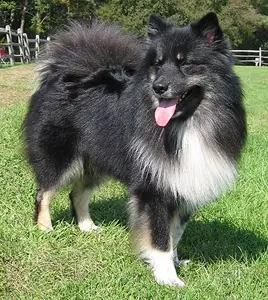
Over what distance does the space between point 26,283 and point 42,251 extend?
1.61 feet

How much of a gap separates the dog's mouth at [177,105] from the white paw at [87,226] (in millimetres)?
1649

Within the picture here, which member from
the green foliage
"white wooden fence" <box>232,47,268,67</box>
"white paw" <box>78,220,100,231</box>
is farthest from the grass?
"white wooden fence" <box>232,47,268,67</box>

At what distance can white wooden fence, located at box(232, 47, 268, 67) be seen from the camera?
44.7 m

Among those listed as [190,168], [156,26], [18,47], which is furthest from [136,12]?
[190,168]

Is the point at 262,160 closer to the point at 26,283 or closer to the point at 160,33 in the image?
the point at 160,33

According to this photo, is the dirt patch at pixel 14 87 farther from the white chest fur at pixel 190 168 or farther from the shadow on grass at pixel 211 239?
the white chest fur at pixel 190 168

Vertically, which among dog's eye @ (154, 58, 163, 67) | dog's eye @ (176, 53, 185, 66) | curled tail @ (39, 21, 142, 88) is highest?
dog's eye @ (176, 53, 185, 66)

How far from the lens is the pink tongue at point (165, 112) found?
10.9ft

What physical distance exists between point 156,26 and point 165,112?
2.50ft

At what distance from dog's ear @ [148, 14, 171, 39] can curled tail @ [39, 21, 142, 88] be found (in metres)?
0.52

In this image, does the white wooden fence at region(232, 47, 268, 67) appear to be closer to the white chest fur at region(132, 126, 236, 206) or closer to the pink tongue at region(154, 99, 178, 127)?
the white chest fur at region(132, 126, 236, 206)

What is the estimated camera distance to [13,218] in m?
4.44

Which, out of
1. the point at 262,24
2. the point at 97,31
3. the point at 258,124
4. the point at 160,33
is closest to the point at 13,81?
the point at 258,124

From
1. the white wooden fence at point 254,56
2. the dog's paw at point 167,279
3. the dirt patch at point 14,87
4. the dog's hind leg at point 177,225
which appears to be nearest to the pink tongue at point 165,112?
the dog's hind leg at point 177,225
